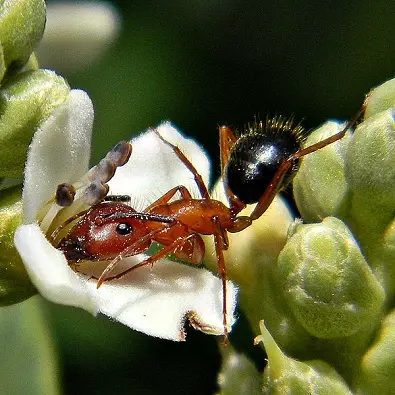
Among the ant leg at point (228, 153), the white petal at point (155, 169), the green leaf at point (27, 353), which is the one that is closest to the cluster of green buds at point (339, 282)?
the ant leg at point (228, 153)

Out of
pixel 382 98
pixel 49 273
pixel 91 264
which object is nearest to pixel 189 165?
pixel 91 264

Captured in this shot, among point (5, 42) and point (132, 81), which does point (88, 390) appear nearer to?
point (132, 81)

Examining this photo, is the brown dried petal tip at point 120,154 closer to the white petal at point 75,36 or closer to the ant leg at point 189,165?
the ant leg at point 189,165

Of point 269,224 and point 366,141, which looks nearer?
point 366,141

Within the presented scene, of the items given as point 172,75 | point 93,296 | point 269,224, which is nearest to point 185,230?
point 269,224

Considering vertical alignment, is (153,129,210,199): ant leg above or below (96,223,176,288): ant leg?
above

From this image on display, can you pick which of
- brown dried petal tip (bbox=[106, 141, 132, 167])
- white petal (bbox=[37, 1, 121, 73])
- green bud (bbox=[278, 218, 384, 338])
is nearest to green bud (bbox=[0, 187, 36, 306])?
brown dried petal tip (bbox=[106, 141, 132, 167])

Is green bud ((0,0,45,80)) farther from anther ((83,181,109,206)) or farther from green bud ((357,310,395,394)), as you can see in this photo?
green bud ((357,310,395,394))
